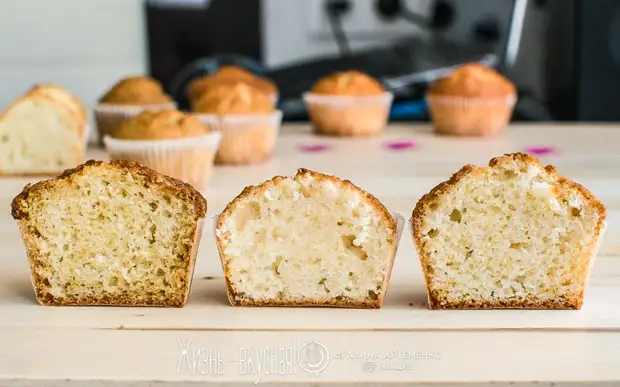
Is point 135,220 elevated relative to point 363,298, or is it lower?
elevated

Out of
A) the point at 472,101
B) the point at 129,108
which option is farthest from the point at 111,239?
the point at 472,101

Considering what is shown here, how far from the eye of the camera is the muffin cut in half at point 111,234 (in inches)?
59.6

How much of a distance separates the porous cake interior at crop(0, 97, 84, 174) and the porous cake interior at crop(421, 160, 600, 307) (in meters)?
1.70

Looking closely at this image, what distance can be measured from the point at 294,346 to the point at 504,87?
2278 millimetres

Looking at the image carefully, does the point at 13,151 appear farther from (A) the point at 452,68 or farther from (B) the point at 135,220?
(A) the point at 452,68

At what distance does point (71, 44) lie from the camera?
4.40 meters

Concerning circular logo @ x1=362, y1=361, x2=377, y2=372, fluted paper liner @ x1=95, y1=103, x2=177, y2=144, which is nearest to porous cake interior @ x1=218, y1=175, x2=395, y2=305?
circular logo @ x1=362, y1=361, x2=377, y2=372

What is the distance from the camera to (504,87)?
3.37m

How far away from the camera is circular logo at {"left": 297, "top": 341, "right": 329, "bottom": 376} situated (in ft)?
4.29

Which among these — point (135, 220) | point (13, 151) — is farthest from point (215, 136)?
point (135, 220)

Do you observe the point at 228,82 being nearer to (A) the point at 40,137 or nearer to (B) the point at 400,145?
(B) the point at 400,145

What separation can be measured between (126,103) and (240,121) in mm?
550

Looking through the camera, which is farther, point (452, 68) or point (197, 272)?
point (452, 68)

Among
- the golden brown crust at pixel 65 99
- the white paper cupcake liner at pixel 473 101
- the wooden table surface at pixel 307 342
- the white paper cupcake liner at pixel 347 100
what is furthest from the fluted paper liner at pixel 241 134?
the wooden table surface at pixel 307 342
